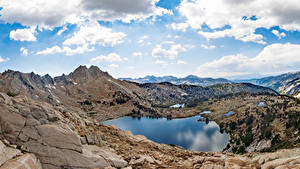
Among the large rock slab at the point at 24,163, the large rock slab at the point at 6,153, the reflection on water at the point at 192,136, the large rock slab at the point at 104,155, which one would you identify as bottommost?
the reflection on water at the point at 192,136

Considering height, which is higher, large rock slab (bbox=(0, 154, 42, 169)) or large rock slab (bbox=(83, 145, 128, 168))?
large rock slab (bbox=(0, 154, 42, 169))

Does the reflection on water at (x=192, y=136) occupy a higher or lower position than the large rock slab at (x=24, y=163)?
lower

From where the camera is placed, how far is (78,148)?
23.3 metres

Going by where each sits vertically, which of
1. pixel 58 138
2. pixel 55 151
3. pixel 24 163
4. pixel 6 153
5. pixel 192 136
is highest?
pixel 58 138

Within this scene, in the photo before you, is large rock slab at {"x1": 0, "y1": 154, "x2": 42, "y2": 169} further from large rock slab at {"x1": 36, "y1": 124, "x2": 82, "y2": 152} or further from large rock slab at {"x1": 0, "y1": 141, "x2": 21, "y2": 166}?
large rock slab at {"x1": 36, "y1": 124, "x2": 82, "y2": 152}

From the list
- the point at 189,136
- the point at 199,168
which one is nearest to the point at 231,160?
the point at 199,168

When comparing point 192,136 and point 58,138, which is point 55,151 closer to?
point 58,138

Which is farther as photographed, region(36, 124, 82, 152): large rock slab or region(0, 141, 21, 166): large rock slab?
region(36, 124, 82, 152): large rock slab

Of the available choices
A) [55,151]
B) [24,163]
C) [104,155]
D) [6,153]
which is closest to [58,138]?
A: [55,151]

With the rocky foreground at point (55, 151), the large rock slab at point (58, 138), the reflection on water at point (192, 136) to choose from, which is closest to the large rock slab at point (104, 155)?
the rocky foreground at point (55, 151)

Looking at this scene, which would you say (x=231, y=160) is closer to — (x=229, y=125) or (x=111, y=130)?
(x=111, y=130)

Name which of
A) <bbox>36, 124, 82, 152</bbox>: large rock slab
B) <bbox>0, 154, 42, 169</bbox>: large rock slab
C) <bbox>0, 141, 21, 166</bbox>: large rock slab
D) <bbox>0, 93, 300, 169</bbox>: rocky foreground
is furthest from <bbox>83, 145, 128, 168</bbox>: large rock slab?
<bbox>0, 141, 21, 166</bbox>: large rock slab

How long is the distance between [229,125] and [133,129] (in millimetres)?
86699

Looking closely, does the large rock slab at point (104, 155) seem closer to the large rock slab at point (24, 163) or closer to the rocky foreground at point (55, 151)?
the rocky foreground at point (55, 151)
